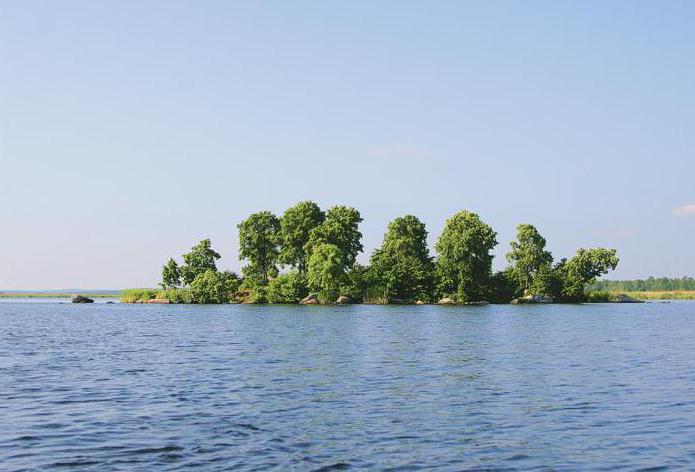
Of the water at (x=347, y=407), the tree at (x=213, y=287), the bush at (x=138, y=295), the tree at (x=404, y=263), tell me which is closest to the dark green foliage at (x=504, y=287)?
the tree at (x=404, y=263)

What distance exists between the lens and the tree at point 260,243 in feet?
569

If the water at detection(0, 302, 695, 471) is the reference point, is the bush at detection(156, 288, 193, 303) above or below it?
above

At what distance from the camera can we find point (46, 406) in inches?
1107

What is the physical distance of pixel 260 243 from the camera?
175 meters

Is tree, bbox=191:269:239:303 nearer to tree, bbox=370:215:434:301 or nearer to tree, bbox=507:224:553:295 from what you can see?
tree, bbox=370:215:434:301

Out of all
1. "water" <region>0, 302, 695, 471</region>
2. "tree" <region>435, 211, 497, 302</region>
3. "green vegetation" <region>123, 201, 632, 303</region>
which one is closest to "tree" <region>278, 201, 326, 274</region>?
"green vegetation" <region>123, 201, 632, 303</region>

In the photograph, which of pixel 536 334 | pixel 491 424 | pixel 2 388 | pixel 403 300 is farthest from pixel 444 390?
pixel 403 300

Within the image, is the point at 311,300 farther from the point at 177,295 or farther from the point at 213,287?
the point at 177,295

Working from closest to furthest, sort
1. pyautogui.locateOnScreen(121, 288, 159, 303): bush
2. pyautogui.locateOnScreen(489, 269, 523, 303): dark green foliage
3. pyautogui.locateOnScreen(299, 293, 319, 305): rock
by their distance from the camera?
pyautogui.locateOnScreen(299, 293, 319, 305): rock
pyautogui.locateOnScreen(489, 269, 523, 303): dark green foliage
pyautogui.locateOnScreen(121, 288, 159, 303): bush

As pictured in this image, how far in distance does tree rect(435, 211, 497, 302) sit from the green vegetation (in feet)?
0.78

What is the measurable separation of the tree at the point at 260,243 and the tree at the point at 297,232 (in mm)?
3764

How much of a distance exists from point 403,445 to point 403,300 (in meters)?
147

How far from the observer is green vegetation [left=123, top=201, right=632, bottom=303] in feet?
533

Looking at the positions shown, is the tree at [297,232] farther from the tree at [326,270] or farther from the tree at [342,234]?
the tree at [326,270]
